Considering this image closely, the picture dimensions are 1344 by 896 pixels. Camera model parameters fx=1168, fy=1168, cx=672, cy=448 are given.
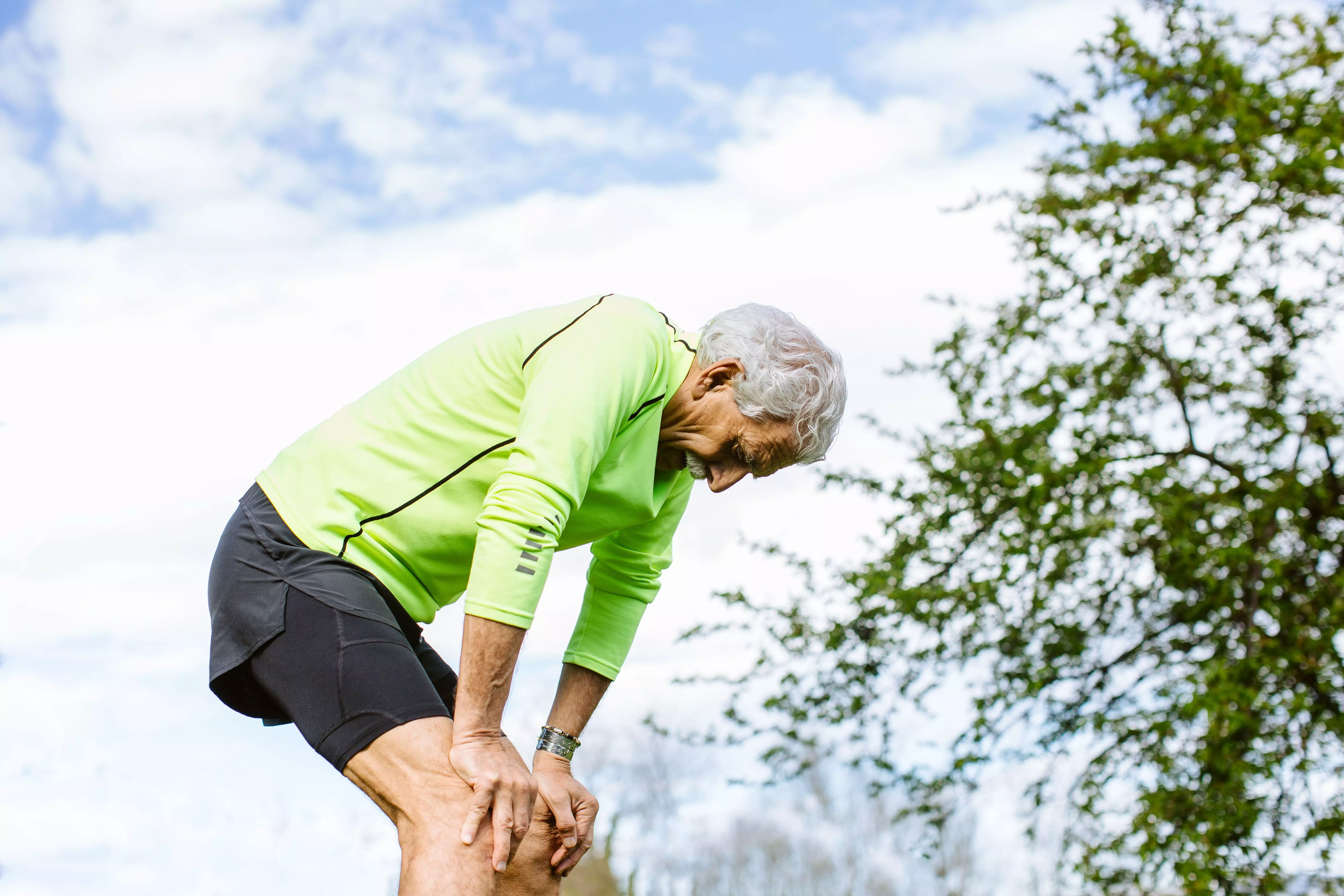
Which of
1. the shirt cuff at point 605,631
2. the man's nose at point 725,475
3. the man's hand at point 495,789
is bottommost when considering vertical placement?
the man's hand at point 495,789

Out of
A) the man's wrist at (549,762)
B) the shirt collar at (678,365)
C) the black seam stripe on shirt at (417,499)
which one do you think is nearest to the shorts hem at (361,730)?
the black seam stripe on shirt at (417,499)

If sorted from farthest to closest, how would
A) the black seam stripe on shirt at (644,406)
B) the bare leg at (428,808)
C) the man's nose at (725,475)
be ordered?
the man's nose at (725,475) < the black seam stripe on shirt at (644,406) < the bare leg at (428,808)

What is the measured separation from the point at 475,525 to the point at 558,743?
0.61 meters

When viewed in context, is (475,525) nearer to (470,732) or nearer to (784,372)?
(470,732)

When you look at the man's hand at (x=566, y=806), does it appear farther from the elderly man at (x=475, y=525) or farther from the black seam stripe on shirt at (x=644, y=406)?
the black seam stripe on shirt at (x=644, y=406)

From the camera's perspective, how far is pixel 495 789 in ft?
6.08

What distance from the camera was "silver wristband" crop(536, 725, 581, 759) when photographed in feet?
8.02

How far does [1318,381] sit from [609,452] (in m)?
4.75

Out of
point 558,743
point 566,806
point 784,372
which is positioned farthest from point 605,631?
point 784,372

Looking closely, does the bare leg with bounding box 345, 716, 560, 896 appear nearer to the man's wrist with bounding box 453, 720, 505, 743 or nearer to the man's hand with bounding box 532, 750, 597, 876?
the man's wrist with bounding box 453, 720, 505, 743

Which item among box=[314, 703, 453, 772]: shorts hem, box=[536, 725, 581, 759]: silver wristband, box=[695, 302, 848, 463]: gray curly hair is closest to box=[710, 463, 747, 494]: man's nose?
box=[695, 302, 848, 463]: gray curly hair

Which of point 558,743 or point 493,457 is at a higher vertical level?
point 493,457

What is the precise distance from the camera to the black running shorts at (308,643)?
190 cm

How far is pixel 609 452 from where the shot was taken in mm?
2232
